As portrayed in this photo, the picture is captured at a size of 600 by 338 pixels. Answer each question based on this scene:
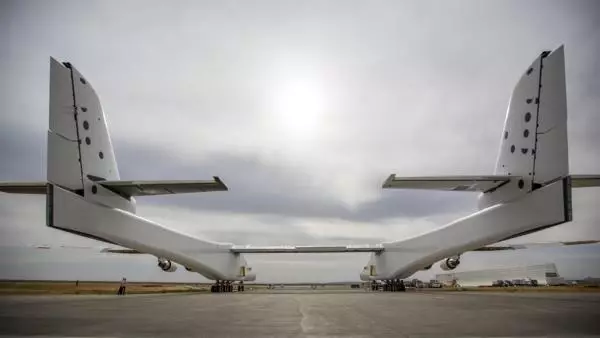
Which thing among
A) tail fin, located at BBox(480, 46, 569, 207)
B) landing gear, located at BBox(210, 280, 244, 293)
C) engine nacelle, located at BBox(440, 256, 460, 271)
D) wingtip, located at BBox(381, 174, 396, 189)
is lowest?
landing gear, located at BBox(210, 280, 244, 293)

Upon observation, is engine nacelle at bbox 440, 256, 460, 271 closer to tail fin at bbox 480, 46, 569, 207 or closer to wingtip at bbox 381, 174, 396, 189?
tail fin at bbox 480, 46, 569, 207

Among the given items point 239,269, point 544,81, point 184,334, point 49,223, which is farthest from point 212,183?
point 239,269

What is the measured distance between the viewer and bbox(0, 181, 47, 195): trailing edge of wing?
1852cm

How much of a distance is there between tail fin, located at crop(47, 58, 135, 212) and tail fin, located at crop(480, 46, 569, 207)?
16.5 meters

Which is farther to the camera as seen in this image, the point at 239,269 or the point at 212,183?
the point at 239,269

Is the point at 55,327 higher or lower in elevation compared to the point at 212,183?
lower

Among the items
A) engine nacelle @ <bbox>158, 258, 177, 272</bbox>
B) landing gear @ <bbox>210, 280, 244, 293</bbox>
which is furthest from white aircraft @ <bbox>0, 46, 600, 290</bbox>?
landing gear @ <bbox>210, 280, 244, 293</bbox>

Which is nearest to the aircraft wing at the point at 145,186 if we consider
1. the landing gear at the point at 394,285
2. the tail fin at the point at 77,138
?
the tail fin at the point at 77,138

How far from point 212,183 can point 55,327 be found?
7.87m

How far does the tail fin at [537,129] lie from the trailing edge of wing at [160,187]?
1119 cm

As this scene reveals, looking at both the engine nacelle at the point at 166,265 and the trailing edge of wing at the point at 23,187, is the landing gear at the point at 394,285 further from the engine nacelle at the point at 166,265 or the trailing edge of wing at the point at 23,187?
the trailing edge of wing at the point at 23,187

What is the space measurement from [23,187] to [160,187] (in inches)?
200

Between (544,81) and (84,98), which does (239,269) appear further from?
(544,81)

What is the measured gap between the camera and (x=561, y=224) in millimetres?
17547
